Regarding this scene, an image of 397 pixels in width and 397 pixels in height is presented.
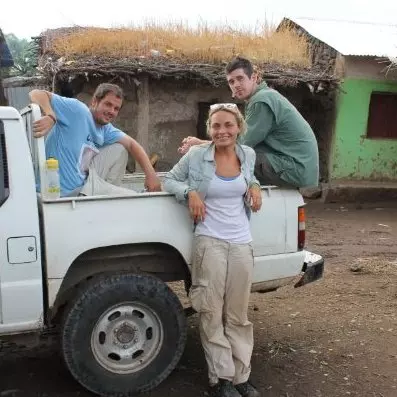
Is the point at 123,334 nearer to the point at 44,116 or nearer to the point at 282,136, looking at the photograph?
the point at 44,116

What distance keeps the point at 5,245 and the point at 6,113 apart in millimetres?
785

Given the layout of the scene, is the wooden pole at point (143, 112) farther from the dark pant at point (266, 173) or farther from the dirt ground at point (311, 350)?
the dark pant at point (266, 173)

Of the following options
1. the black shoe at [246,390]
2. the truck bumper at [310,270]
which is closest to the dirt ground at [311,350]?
the black shoe at [246,390]

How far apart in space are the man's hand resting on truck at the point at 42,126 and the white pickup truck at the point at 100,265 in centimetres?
4

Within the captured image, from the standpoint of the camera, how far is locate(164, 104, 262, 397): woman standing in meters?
3.61

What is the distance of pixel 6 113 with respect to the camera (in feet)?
11.2

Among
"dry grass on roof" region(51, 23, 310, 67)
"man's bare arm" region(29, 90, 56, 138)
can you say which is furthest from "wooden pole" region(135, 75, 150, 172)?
"man's bare arm" region(29, 90, 56, 138)

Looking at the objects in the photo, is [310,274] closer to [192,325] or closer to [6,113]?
[192,325]

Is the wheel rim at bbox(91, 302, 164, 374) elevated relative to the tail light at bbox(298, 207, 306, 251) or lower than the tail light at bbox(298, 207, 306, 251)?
lower

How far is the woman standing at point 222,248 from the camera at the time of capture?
3.61m

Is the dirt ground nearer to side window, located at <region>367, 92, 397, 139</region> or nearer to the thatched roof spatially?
the thatched roof

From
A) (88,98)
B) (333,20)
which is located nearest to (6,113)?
(88,98)

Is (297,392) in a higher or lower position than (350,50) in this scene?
lower

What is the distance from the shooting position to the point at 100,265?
12.3ft
